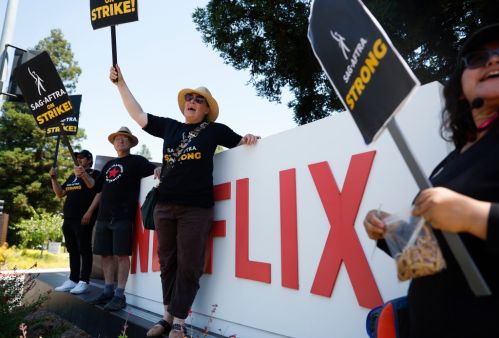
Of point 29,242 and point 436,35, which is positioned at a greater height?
point 436,35

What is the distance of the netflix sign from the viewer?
1.92 meters

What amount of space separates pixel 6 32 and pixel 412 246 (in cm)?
682

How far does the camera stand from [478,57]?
1151mm

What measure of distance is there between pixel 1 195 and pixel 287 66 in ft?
71.6

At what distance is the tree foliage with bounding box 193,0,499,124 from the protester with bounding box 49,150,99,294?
4415 mm

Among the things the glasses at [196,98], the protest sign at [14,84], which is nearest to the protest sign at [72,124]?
the protest sign at [14,84]

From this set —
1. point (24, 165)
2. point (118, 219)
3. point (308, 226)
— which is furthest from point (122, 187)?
point (24, 165)

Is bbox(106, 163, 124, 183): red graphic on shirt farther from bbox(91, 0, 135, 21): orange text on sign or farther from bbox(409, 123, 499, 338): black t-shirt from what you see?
bbox(409, 123, 499, 338): black t-shirt

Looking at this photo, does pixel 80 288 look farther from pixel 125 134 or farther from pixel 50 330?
pixel 125 134

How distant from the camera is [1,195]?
22.5 m

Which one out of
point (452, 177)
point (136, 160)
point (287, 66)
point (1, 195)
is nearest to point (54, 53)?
point (1, 195)

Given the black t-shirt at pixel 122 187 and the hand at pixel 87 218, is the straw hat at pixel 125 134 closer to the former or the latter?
the black t-shirt at pixel 122 187

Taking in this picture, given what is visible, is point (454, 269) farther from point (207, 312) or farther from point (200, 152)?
point (207, 312)

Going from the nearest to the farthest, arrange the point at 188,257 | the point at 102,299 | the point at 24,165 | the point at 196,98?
the point at 188,257 → the point at 196,98 → the point at 102,299 → the point at 24,165
